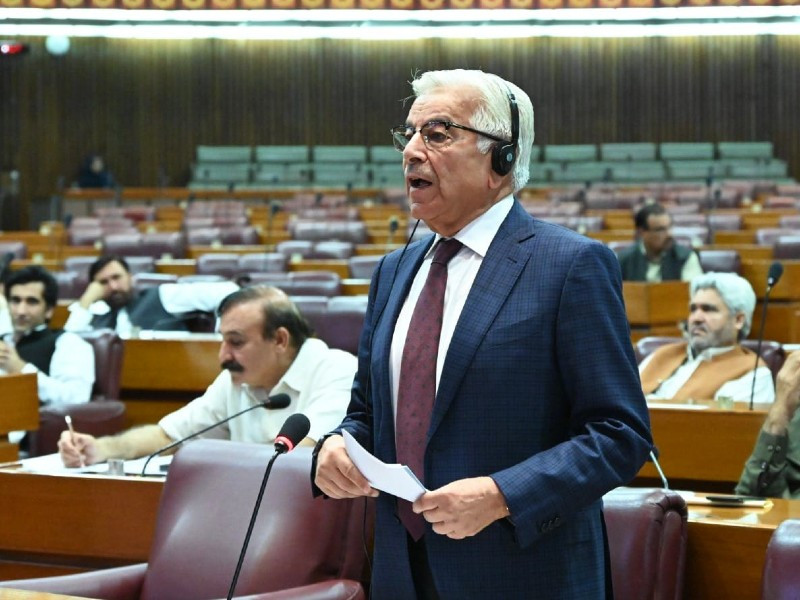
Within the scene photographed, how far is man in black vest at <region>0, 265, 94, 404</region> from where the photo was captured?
15.1ft

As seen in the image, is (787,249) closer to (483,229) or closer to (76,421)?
(76,421)

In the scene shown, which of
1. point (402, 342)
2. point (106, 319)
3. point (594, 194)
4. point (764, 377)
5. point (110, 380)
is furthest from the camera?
point (594, 194)

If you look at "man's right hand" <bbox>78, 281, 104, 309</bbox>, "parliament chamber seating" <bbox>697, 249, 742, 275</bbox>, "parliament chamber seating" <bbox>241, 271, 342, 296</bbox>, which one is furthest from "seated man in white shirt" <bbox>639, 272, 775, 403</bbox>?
"man's right hand" <bbox>78, 281, 104, 309</bbox>

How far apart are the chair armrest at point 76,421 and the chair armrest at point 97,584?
2.05 meters

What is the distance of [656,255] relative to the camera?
6.64 metres

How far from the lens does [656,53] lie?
16531 mm

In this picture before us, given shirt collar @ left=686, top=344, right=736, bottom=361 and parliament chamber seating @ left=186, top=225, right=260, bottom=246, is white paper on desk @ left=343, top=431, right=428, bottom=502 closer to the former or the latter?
shirt collar @ left=686, top=344, right=736, bottom=361

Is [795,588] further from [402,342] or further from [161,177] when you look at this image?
[161,177]

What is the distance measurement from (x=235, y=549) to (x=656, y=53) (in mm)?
15291

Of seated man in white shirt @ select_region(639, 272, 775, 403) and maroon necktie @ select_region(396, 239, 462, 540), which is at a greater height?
maroon necktie @ select_region(396, 239, 462, 540)

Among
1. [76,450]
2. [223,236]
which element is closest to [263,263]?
[223,236]

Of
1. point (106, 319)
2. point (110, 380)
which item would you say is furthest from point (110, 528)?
point (106, 319)

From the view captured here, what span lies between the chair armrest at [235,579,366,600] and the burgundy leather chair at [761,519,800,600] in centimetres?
69

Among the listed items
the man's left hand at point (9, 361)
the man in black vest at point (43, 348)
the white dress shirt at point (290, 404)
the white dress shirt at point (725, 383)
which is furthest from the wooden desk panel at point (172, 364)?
the white dress shirt at point (725, 383)
